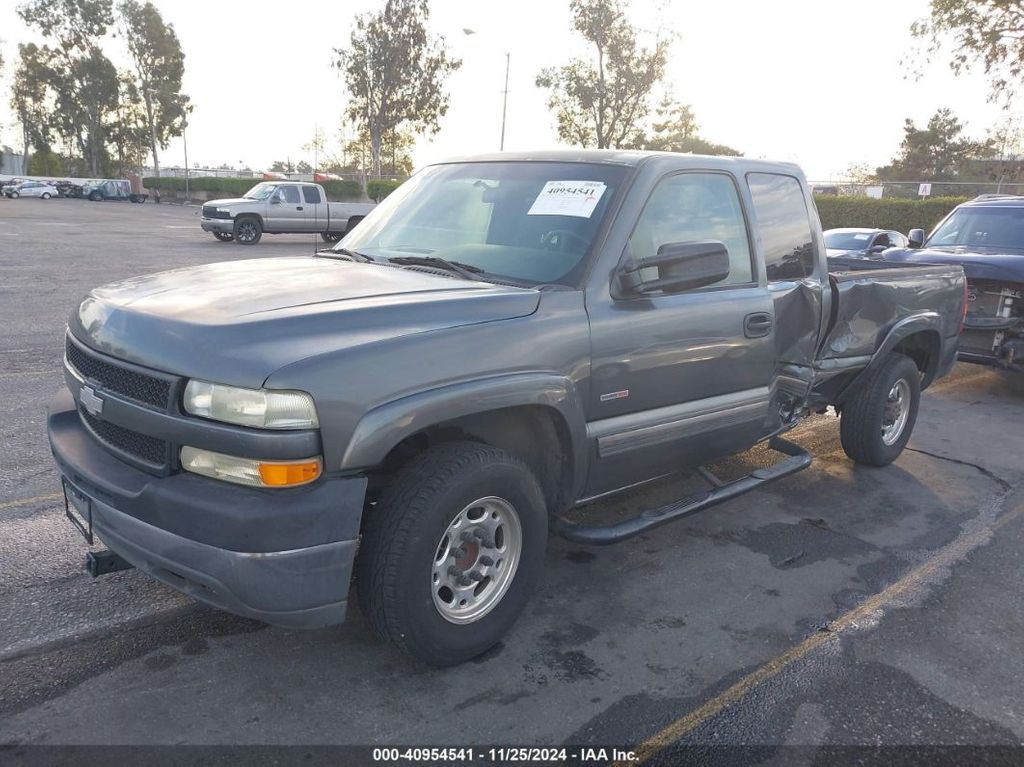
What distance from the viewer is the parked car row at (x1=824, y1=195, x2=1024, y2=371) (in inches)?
295

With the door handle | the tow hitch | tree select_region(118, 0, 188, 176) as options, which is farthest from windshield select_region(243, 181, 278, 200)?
tree select_region(118, 0, 188, 176)

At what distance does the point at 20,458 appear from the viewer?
4.84m

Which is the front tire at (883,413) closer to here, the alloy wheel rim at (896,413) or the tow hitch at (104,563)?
the alloy wheel rim at (896,413)

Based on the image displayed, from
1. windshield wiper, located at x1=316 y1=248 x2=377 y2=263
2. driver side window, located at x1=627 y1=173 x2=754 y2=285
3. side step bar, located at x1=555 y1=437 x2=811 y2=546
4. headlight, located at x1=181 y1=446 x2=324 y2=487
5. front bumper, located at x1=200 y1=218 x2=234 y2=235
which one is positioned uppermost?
driver side window, located at x1=627 y1=173 x2=754 y2=285

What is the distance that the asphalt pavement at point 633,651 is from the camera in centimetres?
269

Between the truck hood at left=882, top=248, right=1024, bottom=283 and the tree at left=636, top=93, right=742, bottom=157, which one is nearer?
the truck hood at left=882, top=248, right=1024, bottom=283

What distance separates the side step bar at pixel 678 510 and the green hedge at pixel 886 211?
2115 centimetres

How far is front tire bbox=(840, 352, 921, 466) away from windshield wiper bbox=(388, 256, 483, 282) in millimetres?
3144

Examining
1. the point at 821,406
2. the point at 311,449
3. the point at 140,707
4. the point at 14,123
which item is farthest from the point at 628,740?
the point at 14,123

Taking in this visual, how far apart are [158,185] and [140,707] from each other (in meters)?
65.1

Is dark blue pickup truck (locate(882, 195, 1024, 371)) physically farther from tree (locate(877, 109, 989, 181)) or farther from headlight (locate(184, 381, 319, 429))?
tree (locate(877, 109, 989, 181))

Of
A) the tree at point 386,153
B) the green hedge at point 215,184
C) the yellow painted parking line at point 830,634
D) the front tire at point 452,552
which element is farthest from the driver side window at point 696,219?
the tree at point 386,153

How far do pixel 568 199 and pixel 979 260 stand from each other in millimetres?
6042

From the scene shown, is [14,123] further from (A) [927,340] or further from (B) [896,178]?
(A) [927,340]
